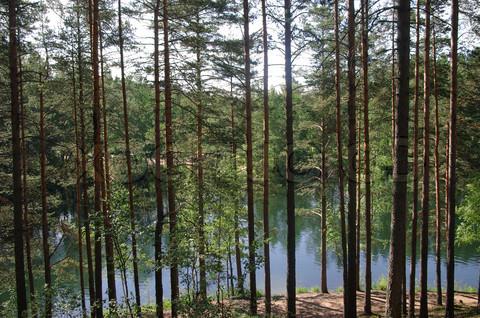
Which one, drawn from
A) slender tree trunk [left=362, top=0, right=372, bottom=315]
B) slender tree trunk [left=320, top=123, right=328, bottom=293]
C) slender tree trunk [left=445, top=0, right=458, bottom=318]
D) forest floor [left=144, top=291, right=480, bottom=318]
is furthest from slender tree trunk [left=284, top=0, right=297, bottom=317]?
slender tree trunk [left=320, top=123, right=328, bottom=293]

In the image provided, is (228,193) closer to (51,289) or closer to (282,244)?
(51,289)

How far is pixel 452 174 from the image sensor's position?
11367 mm

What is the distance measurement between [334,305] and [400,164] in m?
10.5

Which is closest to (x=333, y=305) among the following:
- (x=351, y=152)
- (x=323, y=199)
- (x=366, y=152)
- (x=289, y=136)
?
(x=323, y=199)

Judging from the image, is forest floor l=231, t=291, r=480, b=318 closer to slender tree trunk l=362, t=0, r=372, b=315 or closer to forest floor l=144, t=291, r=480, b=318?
forest floor l=144, t=291, r=480, b=318

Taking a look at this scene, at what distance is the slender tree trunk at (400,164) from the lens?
5.91m

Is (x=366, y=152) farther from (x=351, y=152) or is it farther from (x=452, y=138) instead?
(x=351, y=152)

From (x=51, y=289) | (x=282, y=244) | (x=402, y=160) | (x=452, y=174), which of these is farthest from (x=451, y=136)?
(x=282, y=244)

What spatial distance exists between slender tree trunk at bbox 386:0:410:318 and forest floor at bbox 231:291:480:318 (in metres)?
6.87

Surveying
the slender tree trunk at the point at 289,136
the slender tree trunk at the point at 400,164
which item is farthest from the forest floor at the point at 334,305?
the slender tree trunk at the point at 400,164

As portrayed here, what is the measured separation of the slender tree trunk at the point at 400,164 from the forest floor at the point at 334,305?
22.5 feet

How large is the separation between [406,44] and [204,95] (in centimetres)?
657

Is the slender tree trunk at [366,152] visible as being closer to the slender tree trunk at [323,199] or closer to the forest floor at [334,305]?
the forest floor at [334,305]

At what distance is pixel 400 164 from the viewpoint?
20.1 feet
